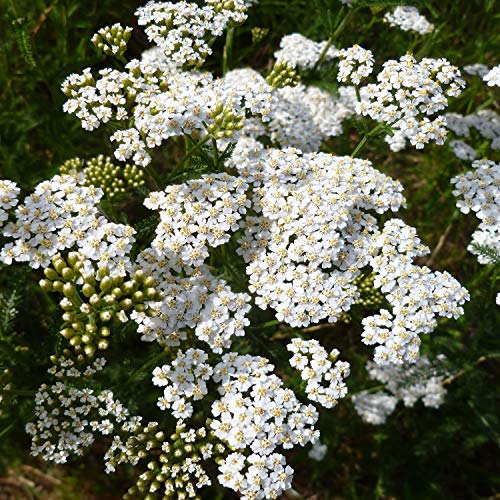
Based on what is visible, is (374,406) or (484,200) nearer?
(484,200)

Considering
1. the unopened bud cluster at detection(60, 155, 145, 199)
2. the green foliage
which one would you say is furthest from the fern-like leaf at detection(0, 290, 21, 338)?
the unopened bud cluster at detection(60, 155, 145, 199)

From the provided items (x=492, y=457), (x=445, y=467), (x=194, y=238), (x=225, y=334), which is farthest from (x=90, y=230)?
(x=492, y=457)

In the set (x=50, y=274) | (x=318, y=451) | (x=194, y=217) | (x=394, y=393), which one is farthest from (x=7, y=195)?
(x=394, y=393)

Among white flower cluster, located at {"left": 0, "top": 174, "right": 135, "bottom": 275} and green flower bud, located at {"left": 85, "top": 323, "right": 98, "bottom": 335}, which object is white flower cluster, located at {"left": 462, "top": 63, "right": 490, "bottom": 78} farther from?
green flower bud, located at {"left": 85, "top": 323, "right": 98, "bottom": 335}

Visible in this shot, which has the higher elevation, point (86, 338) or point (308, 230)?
point (308, 230)

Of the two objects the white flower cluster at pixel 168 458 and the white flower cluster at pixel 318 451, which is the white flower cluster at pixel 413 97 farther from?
the white flower cluster at pixel 318 451

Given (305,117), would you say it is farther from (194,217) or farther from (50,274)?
(50,274)

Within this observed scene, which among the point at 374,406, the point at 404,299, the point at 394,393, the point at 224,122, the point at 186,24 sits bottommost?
the point at 374,406
